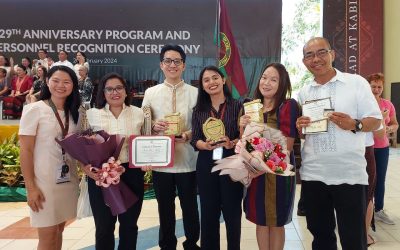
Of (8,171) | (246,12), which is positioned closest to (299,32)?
(246,12)

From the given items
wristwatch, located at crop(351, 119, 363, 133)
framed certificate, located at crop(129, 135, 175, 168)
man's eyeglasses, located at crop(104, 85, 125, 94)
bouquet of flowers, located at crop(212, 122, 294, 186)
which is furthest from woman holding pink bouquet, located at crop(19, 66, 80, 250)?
wristwatch, located at crop(351, 119, 363, 133)

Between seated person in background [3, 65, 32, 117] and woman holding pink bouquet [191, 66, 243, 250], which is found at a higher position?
seated person in background [3, 65, 32, 117]

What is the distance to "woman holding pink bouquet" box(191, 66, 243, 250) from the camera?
2.42m

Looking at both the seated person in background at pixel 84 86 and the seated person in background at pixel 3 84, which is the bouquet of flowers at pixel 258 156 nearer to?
the seated person in background at pixel 84 86

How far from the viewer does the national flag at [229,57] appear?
4.24 meters

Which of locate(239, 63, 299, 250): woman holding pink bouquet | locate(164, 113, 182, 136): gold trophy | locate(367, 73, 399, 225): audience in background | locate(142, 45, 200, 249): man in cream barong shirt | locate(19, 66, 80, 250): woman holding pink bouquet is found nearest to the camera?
locate(19, 66, 80, 250): woman holding pink bouquet

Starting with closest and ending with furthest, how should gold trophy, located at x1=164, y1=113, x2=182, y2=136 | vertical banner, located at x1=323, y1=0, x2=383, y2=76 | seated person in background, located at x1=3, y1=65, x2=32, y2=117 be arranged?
gold trophy, located at x1=164, y1=113, x2=182, y2=136 < seated person in background, located at x1=3, y1=65, x2=32, y2=117 < vertical banner, located at x1=323, y1=0, x2=383, y2=76

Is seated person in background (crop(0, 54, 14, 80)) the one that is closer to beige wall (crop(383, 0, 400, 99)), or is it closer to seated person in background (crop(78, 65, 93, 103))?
seated person in background (crop(78, 65, 93, 103))

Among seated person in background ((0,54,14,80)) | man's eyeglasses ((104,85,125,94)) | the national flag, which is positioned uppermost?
seated person in background ((0,54,14,80))

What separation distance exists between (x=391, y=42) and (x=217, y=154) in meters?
10.9

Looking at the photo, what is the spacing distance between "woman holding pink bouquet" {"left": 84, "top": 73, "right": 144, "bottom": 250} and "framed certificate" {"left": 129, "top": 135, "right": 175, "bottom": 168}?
0.27 feet

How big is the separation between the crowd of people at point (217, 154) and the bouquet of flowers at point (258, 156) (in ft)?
0.28

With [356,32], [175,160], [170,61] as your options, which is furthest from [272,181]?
[356,32]

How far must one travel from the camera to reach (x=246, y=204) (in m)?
2.34
